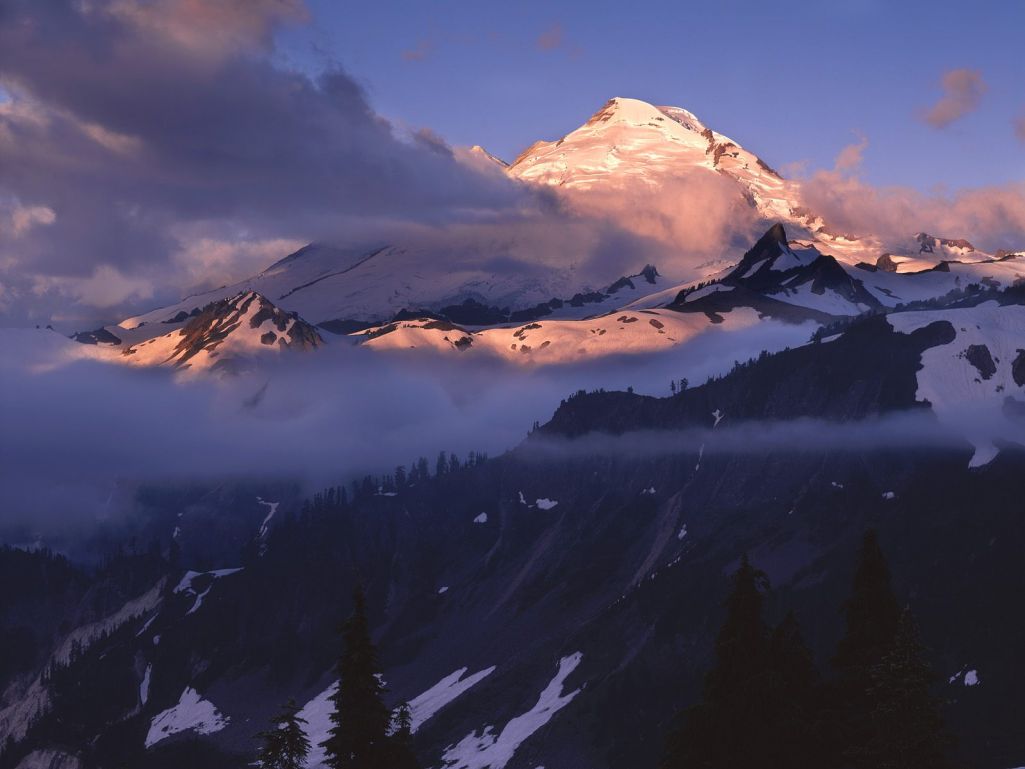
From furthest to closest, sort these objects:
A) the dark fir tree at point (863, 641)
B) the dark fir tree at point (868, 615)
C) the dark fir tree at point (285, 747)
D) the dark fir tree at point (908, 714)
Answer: the dark fir tree at point (285, 747), the dark fir tree at point (868, 615), the dark fir tree at point (863, 641), the dark fir tree at point (908, 714)

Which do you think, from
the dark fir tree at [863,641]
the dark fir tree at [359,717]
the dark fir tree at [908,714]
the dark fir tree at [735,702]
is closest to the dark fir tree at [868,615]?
the dark fir tree at [863,641]

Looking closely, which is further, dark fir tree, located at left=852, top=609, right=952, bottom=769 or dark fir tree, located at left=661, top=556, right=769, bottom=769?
dark fir tree, located at left=661, top=556, right=769, bottom=769

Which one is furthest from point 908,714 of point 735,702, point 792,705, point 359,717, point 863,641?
point 359,717

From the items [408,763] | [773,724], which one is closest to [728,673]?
[773,724]

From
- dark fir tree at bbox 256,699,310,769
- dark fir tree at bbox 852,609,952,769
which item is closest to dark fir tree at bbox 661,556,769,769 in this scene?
dark fir tree at bbox 852,609,952,769

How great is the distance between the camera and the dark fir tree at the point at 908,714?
60.9 meters

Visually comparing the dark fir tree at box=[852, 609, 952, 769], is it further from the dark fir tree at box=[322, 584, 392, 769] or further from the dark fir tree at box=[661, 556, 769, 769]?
the dark fir tree at box=[322, 584, 392, 769]

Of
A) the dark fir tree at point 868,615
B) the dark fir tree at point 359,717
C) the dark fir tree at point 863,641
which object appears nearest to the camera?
the dark fir tree at point 863,641

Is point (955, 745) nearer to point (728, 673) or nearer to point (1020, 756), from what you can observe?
point (728, 673)

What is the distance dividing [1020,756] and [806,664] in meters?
140

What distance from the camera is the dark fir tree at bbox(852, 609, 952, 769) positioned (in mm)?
60938

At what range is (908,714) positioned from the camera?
61344 millimetres

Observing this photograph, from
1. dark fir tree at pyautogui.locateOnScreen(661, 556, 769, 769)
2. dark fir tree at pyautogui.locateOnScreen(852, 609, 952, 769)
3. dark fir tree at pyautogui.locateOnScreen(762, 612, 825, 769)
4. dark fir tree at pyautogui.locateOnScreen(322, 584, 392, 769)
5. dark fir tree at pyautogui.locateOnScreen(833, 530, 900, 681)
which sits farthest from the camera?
dark fir tree at pyautogui.locateOnScreen(322, 584, 392, 769)

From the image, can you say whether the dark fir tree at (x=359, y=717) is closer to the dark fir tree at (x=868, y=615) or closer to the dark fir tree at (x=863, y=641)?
the dark fir tree at (x=863, y=641)
